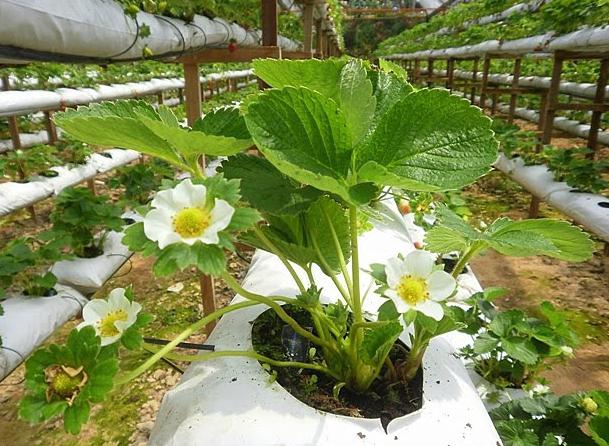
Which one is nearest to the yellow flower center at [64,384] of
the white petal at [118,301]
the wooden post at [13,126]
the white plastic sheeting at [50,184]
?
the white petal at [118,301]

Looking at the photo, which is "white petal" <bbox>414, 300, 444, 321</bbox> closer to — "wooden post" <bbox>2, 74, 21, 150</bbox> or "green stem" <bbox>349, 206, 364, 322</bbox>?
"green stem" <bbox>349, 206, 364, 322</bbox>

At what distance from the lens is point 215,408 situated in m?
0.62

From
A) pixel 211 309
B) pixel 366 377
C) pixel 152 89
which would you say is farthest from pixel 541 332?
pixel 152 89

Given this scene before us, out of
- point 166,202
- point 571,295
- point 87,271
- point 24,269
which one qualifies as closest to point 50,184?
point 87,271

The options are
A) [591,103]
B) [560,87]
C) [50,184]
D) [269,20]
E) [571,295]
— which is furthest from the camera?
[560,87]

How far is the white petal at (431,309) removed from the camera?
50 cm

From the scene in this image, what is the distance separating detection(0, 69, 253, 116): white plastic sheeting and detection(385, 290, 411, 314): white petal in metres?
1.10

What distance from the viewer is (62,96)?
3.04m

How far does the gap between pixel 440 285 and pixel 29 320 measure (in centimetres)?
159

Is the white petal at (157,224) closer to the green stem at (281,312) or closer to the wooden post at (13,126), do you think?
the green stem at (281,312)

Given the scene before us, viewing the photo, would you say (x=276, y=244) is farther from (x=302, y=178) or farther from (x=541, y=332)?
(x=541, y=332)

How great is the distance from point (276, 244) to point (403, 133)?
0.79 feet

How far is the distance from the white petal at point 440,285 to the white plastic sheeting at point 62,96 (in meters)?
1.10

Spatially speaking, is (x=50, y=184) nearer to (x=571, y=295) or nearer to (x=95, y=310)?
(x=95, y=310)
